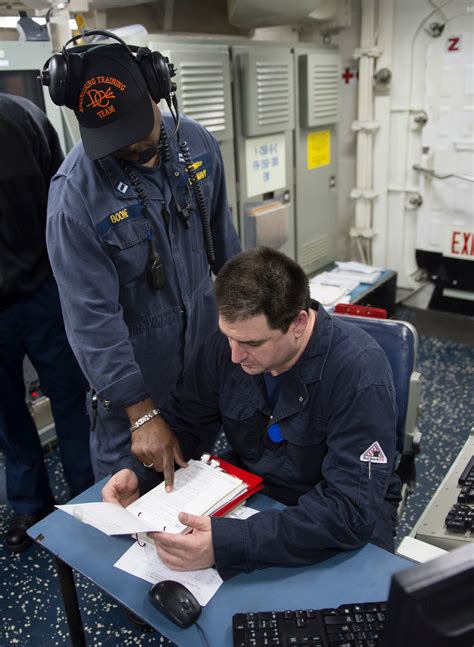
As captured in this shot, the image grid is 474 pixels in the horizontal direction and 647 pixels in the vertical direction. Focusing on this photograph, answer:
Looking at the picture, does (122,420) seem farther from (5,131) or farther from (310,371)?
(5,131)

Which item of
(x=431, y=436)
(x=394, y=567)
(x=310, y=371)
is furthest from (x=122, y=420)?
(x=431, y=436)

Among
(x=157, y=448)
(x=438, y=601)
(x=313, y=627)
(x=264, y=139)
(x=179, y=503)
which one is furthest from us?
(x=264, y=139)

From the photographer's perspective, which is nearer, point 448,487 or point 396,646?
point 396,646

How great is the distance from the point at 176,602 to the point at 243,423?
523 millimetres

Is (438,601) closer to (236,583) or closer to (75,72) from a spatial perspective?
(236,583)

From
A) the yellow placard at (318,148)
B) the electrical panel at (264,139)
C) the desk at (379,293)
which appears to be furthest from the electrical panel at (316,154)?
the desk at (379,293)

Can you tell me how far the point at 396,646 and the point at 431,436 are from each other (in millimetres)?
2639

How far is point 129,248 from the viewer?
66.4 inches

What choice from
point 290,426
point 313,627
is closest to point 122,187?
point 290,426

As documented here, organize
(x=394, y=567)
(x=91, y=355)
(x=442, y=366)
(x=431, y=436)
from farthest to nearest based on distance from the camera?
1. (x=442, y=366)
2. (x=431, y=436)
3. (x=91, y=355)
4. (x=394, y=567)

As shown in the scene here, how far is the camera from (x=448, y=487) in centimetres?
151

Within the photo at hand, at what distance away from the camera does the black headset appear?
145cm

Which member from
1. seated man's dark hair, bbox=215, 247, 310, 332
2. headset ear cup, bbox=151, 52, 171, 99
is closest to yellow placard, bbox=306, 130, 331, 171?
headset ear cup, bbox=151, 52, 171, 99

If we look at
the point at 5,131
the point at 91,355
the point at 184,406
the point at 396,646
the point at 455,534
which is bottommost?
the point at 455,534
